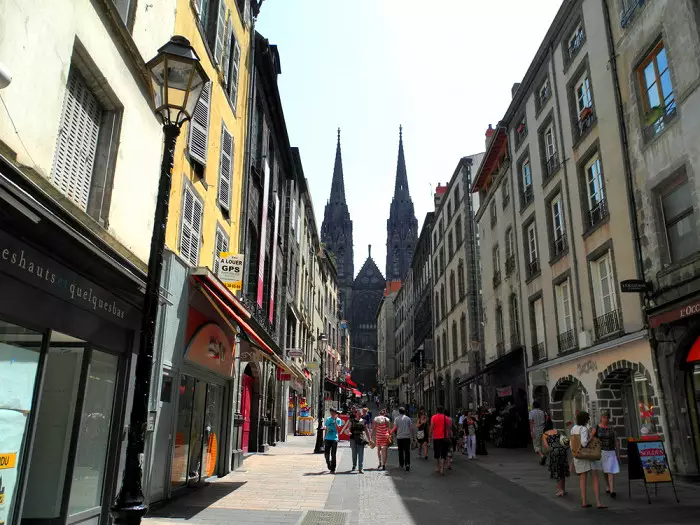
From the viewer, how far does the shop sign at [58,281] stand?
4.75 meters

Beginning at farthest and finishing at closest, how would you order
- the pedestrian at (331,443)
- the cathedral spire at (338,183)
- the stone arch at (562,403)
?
the cathedral spire at (338,183), the stone arch at (562,403), the pedestrian at (331,443)

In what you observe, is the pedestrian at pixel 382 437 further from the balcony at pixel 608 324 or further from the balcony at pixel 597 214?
the balcony at pixel 597 214

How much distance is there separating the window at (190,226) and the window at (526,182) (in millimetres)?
14073

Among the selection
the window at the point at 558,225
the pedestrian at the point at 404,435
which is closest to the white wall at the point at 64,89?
the pedestrian at the point at 404,435

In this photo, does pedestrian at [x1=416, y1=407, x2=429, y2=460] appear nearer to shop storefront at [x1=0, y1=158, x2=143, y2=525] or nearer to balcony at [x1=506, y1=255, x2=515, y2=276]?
balcony at [x1=506, y1=255, x2=515, y2=276]

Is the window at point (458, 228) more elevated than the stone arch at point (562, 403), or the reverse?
the window at point (458, 228)

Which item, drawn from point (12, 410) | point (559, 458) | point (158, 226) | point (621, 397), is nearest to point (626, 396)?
point (621, 397)

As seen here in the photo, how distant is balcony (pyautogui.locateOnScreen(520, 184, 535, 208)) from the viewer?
21.0 m

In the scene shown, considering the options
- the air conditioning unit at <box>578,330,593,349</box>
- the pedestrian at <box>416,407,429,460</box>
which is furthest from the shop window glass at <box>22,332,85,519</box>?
the air conditioning unit at <box>578,330,593,349</box>

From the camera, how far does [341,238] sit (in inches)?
4001

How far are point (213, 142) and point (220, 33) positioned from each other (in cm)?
Answer: 255

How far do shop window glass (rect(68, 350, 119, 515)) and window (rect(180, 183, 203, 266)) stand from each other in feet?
10.8

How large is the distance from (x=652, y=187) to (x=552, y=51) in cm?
858

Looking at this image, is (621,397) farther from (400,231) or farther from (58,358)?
(400,231)
